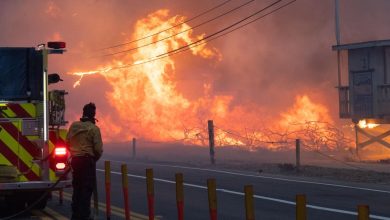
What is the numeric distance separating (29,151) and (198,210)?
10.7 feet

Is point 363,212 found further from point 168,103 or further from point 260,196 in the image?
point 168,103

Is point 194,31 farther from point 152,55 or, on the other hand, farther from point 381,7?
point 381,7

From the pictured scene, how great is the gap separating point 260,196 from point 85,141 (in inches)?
215

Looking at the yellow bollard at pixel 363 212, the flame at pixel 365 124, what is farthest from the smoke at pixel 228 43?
the yellow bollard at pixel 363 212

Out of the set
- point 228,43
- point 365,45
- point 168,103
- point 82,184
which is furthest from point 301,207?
point 228,43

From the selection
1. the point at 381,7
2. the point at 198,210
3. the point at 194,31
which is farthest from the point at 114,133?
the point at 198,210

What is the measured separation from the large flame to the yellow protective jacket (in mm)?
26460

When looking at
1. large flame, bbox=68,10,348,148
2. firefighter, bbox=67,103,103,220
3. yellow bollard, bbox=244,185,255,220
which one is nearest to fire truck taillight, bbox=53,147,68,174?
firefighter, bbox=67,103,103,220

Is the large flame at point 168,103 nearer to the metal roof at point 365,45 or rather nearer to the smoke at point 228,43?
the smoke at point 228,43

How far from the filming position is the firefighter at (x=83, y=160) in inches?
371

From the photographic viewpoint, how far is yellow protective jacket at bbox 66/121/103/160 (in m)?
9.52

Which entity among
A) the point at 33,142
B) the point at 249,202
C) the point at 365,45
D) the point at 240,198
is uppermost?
the point at 365,45

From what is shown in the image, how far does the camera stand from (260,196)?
14000 mm

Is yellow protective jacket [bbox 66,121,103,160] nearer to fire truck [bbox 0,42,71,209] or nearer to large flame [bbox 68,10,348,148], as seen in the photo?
fire truck [bbox 0,42,71,209]
